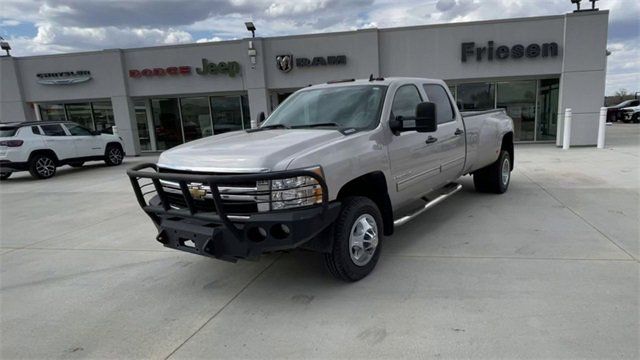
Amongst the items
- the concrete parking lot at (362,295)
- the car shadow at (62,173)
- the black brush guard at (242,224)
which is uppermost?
the black brush guard at (242,224)

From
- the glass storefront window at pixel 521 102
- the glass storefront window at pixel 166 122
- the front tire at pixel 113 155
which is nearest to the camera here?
the front tire at pixel 113 155

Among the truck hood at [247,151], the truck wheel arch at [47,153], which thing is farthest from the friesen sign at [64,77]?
the truck hood at [247,151]

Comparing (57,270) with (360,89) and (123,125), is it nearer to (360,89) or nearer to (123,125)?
(360,89)

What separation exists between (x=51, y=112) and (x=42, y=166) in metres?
9.08

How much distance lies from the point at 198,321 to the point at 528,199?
18.8 feet

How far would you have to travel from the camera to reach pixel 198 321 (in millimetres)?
3422

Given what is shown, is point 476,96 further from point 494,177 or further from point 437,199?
point 437,199

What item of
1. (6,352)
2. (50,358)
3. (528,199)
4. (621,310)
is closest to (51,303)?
(6,352)

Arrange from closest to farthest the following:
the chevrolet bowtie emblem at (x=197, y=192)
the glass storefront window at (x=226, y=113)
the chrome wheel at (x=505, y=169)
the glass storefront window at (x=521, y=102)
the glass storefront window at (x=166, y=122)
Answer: the chevrolet bowtie emblem at (x=197, y=192) → the chrome wheel at (x=505, y=169) → the glass storefront window at (x=521, y=102) → the glass storefront window at (x=226, y=113) → the glass storefront window at (x=166, y=122)

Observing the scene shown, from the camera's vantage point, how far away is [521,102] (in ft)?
52.9

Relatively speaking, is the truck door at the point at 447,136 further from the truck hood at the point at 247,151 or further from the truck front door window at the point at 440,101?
the truck hood at the point at 247,151

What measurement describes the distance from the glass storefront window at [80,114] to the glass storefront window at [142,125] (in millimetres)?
2814

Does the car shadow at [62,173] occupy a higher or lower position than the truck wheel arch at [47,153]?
lower

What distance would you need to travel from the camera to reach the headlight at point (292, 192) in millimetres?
3225
